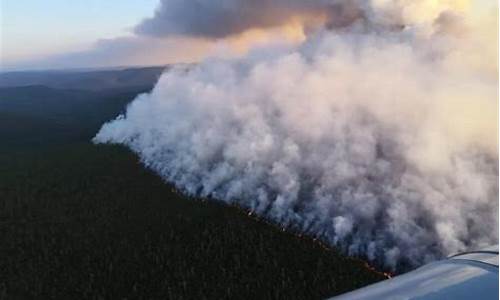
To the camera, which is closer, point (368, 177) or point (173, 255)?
point (173, 255)

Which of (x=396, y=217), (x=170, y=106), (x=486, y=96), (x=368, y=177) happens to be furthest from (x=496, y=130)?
(x=170, y=106)

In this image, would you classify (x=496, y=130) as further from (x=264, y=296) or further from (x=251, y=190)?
(x=264, y=296)

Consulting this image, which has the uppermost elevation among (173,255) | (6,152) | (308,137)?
(308,137)

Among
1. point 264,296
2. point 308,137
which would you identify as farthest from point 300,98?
point 264,296

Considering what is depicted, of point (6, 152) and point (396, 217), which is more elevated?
Answer: point (396, 217)

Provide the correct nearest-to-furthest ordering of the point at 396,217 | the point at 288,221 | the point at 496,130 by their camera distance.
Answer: the point at 396,217 < the point at 288,221 < the point at 496,130

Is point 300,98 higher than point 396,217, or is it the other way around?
point 300,98

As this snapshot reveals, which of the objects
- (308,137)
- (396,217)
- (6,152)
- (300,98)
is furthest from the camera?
(6,152)

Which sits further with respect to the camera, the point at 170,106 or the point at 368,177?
the point at 170,106

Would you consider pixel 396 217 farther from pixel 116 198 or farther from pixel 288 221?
pixel 116 198
